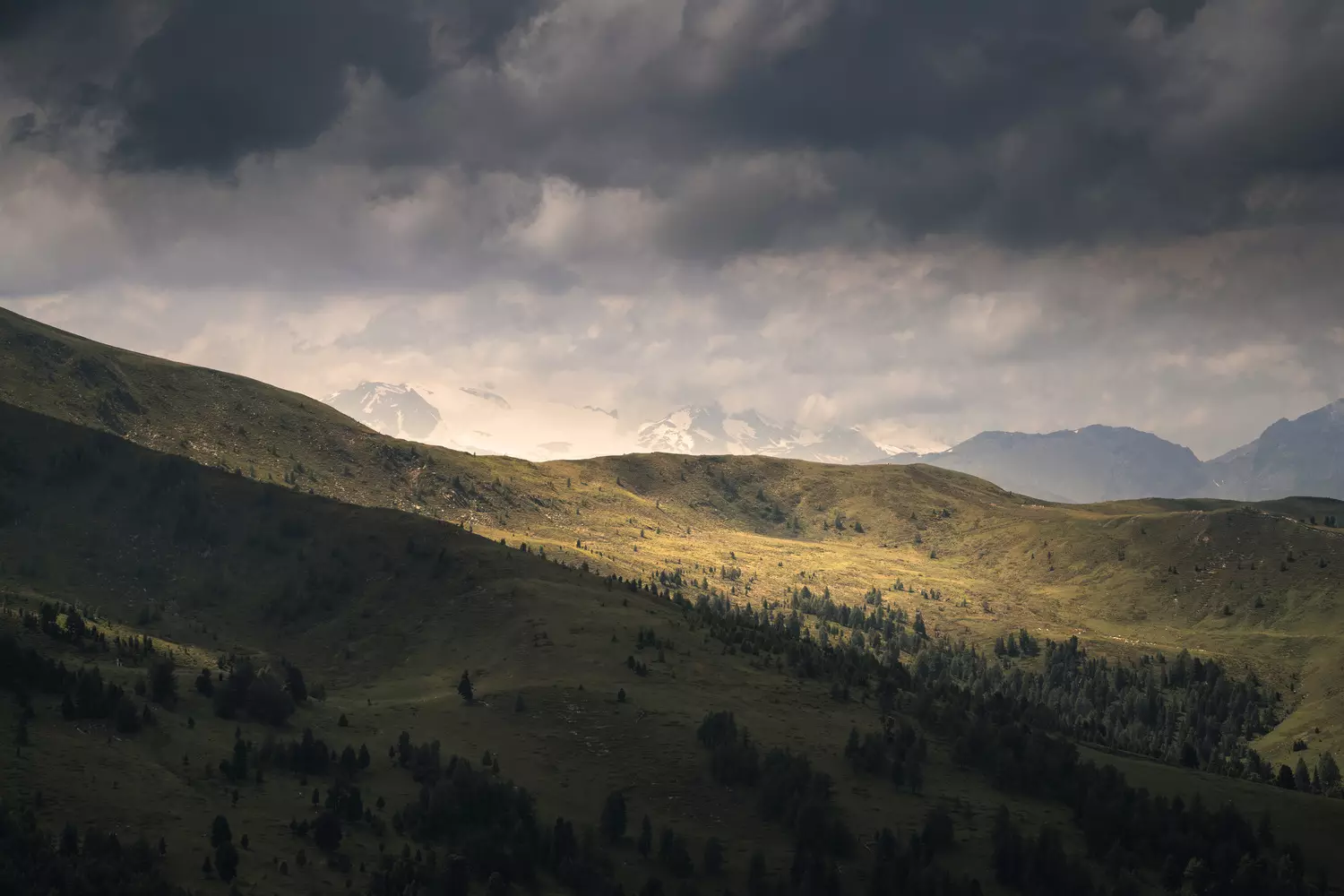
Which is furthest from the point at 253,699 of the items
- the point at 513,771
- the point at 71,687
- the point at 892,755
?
the point at 892,755

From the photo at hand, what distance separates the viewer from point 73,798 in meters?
103

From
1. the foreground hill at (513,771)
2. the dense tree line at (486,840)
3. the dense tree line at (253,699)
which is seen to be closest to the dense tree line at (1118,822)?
the foreground hill at (513,771)

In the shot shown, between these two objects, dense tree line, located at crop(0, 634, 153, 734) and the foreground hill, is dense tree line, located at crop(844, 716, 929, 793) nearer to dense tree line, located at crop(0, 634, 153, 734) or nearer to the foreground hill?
the foreground hill

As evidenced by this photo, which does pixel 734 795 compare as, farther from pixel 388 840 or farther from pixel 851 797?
pixel 388 840

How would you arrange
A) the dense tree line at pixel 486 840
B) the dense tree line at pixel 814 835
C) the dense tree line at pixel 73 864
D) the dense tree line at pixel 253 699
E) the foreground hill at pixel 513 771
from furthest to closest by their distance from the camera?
1. the dense tree line at pixel 253 699
2. the dense tree line at pixel 814 835
3. the dense tree line at pixel 486 840
4. the foreground hill at pixel 513 771
5. the dense tree line at pixel 73 864

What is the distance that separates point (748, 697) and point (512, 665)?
1647 inches

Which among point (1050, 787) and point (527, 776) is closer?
point (527, 776)

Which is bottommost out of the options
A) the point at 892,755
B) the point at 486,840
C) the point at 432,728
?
the point at 486,840

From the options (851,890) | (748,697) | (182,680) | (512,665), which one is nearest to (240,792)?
(182,680)

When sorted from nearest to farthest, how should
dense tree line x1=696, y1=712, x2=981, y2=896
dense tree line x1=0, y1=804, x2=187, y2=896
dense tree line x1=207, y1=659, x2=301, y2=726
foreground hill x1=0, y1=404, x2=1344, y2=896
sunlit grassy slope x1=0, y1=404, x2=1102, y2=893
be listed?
dense tree line x1=0, y1=804, x2=187, y2=896 < sunlit grassy slope x1=0, y1=404, x2=1102, y2=893 < foreground hill x1=0, y1=404, x2=1344, y2=896 < dense tree line x1=696, y1=712, x2=981, y2=896 < dense tree line x1=207, y1=659, x2=301, y2=726

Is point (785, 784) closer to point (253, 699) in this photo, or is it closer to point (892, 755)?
point (892, 755)

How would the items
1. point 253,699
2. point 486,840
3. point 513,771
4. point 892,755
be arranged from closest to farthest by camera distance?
point 486,840, point 513,771, point 253,699, point 892,755

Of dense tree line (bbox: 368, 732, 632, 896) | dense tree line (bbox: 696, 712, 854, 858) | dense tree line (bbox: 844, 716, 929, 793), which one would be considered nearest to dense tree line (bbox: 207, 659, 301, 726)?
dense tree line (bbox: 368, 732, 632, 896)

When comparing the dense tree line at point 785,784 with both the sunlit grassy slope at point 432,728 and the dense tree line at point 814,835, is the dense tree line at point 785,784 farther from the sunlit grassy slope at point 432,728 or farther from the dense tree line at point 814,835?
the sunlit grassy slope at point 432,728
